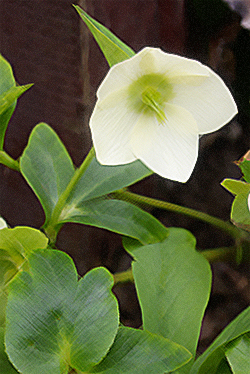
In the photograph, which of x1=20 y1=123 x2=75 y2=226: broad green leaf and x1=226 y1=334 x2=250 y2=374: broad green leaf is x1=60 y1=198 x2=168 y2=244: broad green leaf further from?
x1=226 y1=334 x2=250 y2=374: broad green leaf

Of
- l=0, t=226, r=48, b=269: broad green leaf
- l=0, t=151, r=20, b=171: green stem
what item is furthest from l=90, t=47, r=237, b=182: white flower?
l=0, t=151, r=20, b=171: green stem

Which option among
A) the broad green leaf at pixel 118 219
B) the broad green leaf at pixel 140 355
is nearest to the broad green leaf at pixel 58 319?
the broad green leaf at pixel 140 355

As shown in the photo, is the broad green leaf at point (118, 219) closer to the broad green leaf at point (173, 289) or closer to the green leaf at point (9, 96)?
the broad green leaf at point (173, 289)

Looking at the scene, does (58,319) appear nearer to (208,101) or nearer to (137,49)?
(208,101)

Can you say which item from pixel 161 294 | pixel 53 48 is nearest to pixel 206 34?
pixel 53 48

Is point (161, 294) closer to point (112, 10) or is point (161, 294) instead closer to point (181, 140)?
point (181, 140)

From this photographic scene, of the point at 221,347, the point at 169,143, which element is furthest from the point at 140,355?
the point at 169,143
